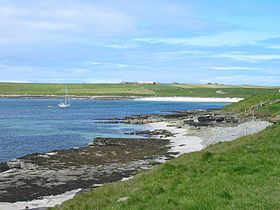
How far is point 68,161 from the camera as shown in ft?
131

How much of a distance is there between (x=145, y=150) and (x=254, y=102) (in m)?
57.9

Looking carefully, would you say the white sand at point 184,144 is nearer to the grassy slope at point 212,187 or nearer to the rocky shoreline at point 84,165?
the rocky shoreline at point 84,165

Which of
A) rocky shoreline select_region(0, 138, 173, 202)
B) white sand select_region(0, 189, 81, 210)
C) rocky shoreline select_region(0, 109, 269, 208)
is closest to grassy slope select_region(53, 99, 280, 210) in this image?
white sand select_region(0, 189, 81, 210)

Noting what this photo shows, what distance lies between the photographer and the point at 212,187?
15391mm

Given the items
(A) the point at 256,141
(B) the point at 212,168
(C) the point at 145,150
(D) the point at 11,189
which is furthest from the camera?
(C) the point at 145,150

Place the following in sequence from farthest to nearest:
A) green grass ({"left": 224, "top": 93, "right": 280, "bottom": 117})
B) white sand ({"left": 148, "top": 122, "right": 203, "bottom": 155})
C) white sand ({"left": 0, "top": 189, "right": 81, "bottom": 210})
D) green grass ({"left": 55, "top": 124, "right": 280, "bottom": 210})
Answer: green grass ({"left": 224, "top": 93, "right": 280, "bottom": 117}), white sand ({"left": 148, "top": 122, "right": 203, "bottom": 155}), white sand ({"left": 0, "top": 189, "right": 81, "bottom": 210}), green grass ({"left": 55, "top": 124, "right": 280, "bottom": 210})

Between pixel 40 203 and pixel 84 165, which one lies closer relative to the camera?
pixel 40 203

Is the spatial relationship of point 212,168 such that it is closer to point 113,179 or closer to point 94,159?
point 113,179

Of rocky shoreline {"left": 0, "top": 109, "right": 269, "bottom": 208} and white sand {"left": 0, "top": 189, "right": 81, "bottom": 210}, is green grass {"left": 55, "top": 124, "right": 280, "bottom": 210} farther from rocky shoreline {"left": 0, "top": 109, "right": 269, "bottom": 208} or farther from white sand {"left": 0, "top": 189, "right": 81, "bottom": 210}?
rocky shoreline {"left": 0, "top": 109, "right": 269, "bottom": 208}

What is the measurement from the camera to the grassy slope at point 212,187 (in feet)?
43.9

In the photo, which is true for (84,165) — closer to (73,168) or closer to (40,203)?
(73,168)

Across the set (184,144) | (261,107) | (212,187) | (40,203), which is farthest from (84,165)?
(261,107)

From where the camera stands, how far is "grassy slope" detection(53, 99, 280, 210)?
43.9 feet

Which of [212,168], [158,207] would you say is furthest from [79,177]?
[158,207]
